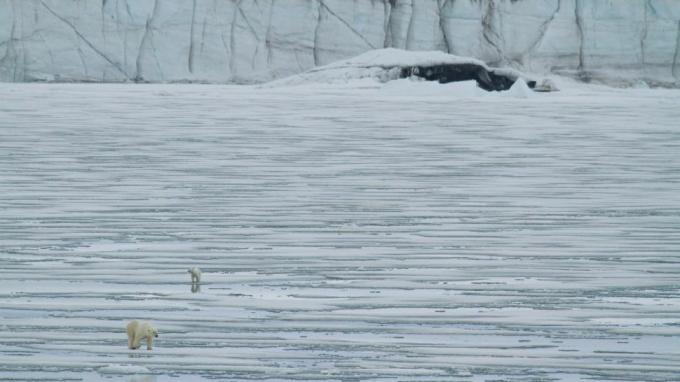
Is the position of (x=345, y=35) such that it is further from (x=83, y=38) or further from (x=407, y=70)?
(x=83, y=38)

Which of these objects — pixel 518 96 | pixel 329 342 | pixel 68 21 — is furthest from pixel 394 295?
pixel 68 21

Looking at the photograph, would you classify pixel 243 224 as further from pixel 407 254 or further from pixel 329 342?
pixel 329 342

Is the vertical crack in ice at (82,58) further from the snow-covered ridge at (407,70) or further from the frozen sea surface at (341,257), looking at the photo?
the frozen sea surface at (341,257)

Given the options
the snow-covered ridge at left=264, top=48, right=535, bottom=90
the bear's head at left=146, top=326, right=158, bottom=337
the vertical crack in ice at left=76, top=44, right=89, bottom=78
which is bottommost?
the vertical crack in ice at left=76, top=44, right=89, bottom=78

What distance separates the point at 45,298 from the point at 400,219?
1.95 meters

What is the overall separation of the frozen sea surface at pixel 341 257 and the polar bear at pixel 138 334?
0.03 meters

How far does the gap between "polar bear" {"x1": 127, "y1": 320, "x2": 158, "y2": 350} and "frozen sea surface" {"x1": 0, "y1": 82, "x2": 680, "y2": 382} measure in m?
0.03

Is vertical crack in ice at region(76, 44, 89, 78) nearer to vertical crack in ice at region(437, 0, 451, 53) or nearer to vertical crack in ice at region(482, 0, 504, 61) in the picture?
vertical crack in ice at region(437, 0, 451, 53)

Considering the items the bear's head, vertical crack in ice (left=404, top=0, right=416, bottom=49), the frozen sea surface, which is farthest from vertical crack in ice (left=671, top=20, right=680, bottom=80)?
the bear's head

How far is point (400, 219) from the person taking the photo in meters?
4.96

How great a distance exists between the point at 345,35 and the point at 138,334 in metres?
17.8

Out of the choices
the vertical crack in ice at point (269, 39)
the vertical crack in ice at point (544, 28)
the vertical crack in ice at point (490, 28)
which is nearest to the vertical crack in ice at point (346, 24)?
the vertical crack in ice at point (269, 39)

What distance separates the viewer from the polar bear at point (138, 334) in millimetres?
2686

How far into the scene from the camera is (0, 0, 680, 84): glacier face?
64.6ft
